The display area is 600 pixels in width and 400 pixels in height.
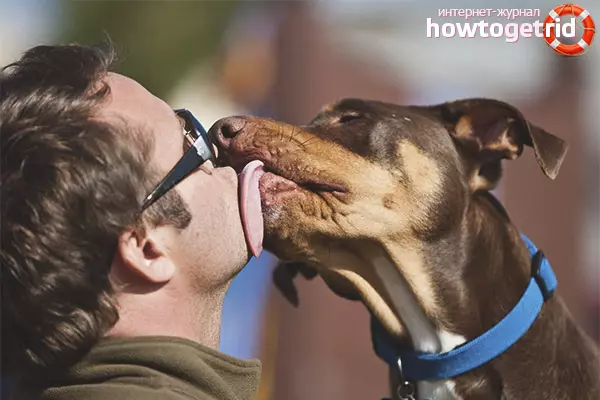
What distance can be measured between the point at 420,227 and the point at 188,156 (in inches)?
49.7

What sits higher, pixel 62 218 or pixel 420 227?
pixel 62 218

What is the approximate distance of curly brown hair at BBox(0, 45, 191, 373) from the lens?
2549mm

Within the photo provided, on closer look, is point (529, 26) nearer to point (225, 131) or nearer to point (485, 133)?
point (485, 133)

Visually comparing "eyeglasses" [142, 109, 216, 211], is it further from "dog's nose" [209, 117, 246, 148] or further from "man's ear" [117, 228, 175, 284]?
"dog's nose" [209, 117, 246, 148]

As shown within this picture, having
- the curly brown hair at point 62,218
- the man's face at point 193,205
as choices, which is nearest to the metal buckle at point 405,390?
the man's face at point 193,205

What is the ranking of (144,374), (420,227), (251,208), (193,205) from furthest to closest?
(420,227)
(251,208)
(193,205)
(144,374)

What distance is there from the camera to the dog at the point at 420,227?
3.45 meters

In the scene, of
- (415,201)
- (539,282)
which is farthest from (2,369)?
(539,282)

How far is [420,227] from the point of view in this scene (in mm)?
3686

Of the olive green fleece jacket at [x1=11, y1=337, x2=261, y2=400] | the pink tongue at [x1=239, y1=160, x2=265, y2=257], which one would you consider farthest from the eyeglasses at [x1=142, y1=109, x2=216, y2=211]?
the olive green fleece jacket at [x1=11, y1=337, x2=261, y2=400]

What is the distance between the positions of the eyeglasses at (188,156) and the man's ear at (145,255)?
0.31ft

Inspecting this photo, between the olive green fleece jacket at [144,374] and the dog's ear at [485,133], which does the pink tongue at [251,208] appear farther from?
the dog's ear at [485,133]

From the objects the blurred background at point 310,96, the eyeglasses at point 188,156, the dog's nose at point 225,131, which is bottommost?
the blurred background at point 310,96

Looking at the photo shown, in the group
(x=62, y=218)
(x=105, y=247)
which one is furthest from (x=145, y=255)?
(x=62, y=218)
